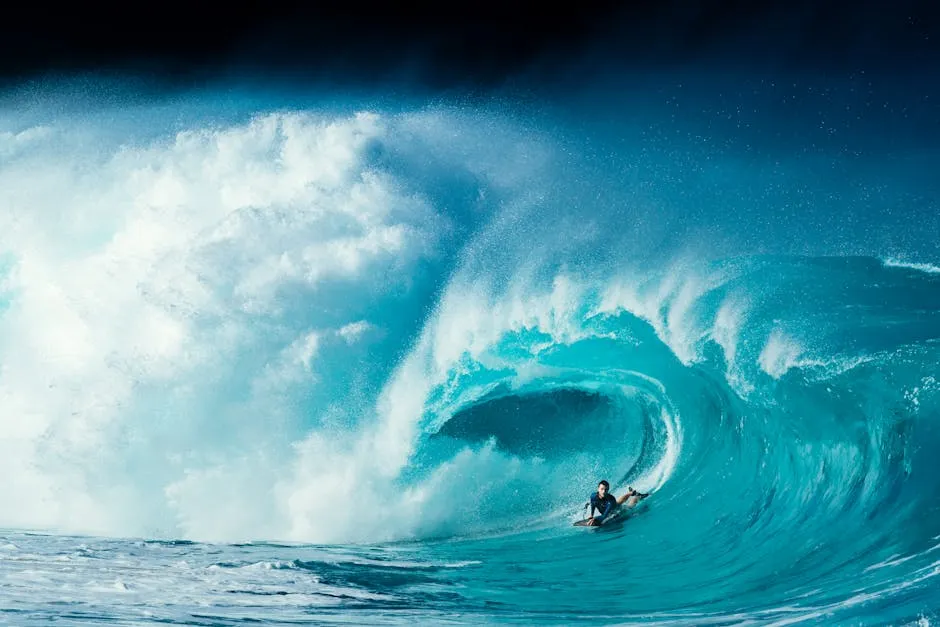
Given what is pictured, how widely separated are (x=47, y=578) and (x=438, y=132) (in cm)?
721

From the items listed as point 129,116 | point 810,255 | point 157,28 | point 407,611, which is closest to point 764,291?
point 810,255

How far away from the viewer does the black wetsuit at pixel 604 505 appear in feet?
24.9

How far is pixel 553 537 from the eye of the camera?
294 inches

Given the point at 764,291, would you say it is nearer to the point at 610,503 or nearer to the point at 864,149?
the point at 864,149

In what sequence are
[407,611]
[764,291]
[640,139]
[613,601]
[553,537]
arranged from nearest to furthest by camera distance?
[407,611] → [613,601] → [553,537] → [764,291] → [640,139]

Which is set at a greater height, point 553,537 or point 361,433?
point 361,433

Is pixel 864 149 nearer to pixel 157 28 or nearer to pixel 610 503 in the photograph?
pixel 610 503

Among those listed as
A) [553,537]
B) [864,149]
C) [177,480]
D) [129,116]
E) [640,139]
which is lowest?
[553,537]

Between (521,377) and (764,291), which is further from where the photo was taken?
(521,377)

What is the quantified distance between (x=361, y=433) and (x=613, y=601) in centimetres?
437

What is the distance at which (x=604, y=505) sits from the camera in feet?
25.1

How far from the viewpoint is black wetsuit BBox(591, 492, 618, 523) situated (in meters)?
7.60

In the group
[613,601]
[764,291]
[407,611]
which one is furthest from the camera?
[764,291]

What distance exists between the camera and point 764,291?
8398mm
